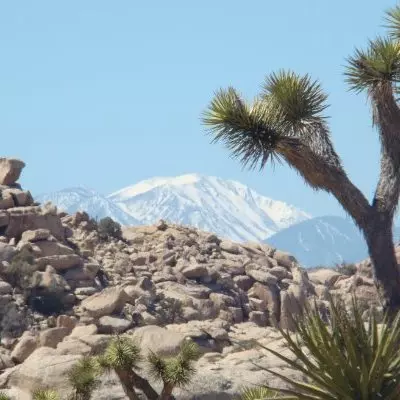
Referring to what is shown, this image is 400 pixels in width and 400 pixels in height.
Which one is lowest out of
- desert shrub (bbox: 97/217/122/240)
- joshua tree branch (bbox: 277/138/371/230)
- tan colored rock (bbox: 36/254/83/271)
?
joshua tree branch (bbox: 277/138/371/230)

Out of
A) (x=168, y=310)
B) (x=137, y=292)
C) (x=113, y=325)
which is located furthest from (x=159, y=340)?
(x=137, y=292)

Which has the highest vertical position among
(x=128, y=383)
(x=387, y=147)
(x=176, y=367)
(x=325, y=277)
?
(x=325, y=277)

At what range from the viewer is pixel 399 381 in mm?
11781

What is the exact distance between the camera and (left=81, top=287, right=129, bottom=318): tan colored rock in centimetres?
3024

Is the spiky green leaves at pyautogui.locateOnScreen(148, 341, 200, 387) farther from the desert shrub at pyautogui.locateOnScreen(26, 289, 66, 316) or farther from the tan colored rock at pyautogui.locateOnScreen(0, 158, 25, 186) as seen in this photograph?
the tan colored rock at pyautogui.locateOnScreen(0, 158, 25, 186)

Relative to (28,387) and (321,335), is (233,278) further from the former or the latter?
(321,335)

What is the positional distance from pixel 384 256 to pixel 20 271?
693 inches

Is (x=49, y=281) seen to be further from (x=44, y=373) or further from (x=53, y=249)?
(x=44, y=373)

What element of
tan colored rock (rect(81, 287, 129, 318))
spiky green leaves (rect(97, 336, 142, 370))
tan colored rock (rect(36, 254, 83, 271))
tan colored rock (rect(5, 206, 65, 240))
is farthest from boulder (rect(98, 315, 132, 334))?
spiky green leaves (rect(97, 336, 142, 370))

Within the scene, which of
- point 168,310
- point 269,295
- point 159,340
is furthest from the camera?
point 269,295

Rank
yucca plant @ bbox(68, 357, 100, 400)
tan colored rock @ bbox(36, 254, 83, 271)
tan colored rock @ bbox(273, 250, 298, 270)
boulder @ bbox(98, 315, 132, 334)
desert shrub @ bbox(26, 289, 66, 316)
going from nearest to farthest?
yucca plant @ bbox(68, 357, 100, 400), boulder @ bbox(98, 315, 132, 334), desert shrub @ bbox(26, 289, 66, 316), tan colored rock @ bbox(36, 254, 83, 271), tan colored rock @ bbox(273, 250, 298, 270)

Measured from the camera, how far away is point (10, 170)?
3844cm

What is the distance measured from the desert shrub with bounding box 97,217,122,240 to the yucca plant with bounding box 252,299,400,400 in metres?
27.9

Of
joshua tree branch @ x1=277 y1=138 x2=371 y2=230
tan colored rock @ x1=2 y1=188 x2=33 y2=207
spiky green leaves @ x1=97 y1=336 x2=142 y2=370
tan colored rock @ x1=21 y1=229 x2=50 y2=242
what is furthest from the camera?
tan colored rock @ x1=2 y1=188 x2=33 y2=207
